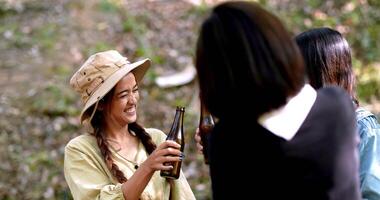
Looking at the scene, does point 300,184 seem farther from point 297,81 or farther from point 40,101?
point 40,101

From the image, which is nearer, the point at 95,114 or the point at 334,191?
the point at 334,191

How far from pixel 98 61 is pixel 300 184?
1334 millimetres

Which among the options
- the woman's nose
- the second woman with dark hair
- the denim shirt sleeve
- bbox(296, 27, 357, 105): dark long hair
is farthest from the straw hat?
the denim shirt sleeve

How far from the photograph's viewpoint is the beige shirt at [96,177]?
104 inches

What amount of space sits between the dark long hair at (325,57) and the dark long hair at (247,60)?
0.64 metres

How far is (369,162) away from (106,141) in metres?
1.21

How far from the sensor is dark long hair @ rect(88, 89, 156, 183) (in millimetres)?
2705

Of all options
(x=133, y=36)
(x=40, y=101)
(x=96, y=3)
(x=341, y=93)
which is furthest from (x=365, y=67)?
(x=341, y=93)

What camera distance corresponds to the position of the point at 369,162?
2.33 m

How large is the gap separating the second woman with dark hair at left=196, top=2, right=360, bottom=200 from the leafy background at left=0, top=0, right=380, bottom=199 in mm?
3818

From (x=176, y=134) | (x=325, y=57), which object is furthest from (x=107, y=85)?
(x=325, y=57)

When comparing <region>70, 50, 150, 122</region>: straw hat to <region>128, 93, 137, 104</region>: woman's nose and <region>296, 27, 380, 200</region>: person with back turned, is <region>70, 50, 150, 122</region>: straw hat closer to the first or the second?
<region>128, 93, 137, 104</region>: woman's nose

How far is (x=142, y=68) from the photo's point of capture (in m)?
2.88

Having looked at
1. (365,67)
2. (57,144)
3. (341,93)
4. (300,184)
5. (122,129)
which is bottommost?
(57,144)
